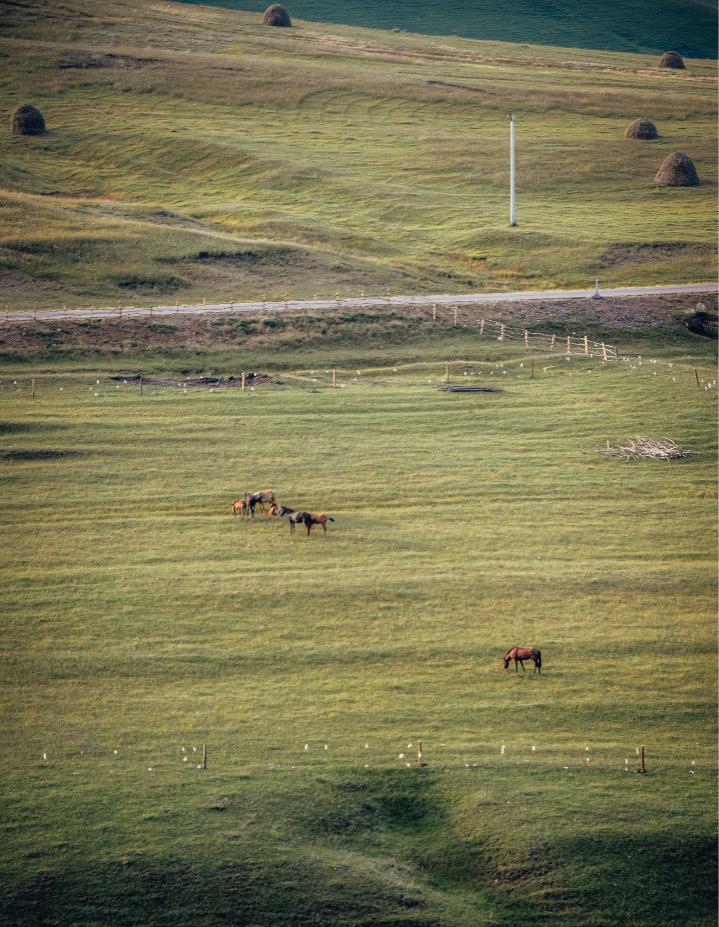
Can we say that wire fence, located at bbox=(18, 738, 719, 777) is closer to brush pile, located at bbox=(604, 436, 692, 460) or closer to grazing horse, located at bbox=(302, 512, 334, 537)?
grazing horse, located at bbox=(302, 512, 334, 537)

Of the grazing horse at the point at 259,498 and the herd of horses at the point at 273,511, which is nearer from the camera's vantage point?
the herd of horses at the point at 273,511

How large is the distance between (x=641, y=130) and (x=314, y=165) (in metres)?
35.1

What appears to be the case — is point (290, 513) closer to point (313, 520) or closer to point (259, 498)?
point (313, 520)

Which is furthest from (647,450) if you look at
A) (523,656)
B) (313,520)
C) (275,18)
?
(275,18)

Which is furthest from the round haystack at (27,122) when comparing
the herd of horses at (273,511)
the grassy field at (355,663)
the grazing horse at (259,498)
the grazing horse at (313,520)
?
the grazing horse at (313,520)

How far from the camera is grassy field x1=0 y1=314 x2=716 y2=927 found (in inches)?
1346

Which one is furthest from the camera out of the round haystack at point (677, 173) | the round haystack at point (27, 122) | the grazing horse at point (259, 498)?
the round haystack at point (27, 122)

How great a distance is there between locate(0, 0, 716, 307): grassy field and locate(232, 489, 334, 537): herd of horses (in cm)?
3178

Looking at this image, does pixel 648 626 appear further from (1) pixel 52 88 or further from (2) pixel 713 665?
(1) pixel 52 88

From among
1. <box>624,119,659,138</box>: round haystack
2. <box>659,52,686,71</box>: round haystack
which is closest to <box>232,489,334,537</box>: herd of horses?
<box>624,119,659,138</box>: round haystack

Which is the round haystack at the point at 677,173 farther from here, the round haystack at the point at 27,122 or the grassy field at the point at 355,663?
the round haystack at the point at 27,122

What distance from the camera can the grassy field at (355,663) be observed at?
3419 centimetres

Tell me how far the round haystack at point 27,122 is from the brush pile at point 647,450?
83641 mm

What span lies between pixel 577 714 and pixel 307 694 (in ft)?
29.8
